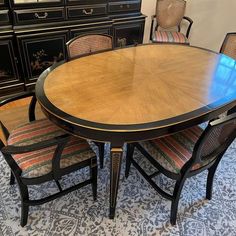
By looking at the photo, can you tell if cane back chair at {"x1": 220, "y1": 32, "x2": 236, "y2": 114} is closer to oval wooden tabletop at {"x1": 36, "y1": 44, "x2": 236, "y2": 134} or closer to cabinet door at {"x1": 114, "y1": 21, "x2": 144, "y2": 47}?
oval wooden tabletop at {"x1": 36, "y1": 44, "x2": 236, "y2": 134}

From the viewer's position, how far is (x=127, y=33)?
3.03 m

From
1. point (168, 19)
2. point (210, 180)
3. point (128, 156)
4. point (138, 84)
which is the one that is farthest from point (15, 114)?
point (168, 19)

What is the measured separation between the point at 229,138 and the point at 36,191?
4.36 ft

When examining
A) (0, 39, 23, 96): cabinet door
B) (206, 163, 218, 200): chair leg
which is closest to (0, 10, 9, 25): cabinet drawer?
(0, 39, 23, 96): cabinet door

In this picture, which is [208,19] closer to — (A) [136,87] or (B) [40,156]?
(A) [136,87]

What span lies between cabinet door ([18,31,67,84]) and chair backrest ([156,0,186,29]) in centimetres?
140

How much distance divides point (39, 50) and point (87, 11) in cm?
71

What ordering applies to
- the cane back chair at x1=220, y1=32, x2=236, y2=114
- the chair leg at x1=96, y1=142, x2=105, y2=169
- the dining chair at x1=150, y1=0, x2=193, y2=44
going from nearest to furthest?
the chair leg at x1=96, y1=142, x2=105, y2=169 → the cane back chair at x1=220, y1=32, x2=236, y2=114 → the dining chair at x1=150, y1=0, x2=193, y2=44

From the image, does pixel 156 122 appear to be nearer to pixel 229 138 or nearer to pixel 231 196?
pixel 229 138

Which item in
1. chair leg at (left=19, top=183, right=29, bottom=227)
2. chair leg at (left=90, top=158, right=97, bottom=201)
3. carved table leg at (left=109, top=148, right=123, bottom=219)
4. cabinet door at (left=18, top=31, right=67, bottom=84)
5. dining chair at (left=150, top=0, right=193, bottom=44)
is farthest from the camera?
dining chair at (left=150, top=0, right=193, bottom=44)

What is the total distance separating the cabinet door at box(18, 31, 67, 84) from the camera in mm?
2420

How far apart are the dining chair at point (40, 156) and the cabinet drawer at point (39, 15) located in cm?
122

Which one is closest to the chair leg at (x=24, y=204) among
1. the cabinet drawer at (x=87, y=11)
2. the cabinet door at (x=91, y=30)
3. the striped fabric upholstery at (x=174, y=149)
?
the striped fabric upholstery at (x=174, y=149)

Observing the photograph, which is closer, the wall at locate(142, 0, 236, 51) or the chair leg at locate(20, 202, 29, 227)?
the chair leg at locate(20, 202, 29, 227)
